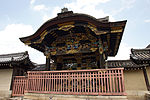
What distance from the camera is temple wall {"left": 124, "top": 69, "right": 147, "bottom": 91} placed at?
991 centimetres

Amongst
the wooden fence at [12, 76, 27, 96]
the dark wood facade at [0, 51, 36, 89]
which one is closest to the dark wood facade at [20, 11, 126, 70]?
the dark wood facade at [0, 51, 36, 89]

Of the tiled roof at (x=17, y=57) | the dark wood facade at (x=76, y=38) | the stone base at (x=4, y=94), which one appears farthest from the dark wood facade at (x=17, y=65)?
the dark wood facade at (x=76, y=38)

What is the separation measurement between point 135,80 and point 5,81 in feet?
38.6

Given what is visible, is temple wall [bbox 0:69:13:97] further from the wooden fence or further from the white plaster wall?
the wooden fence

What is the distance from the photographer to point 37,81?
22.6 feet

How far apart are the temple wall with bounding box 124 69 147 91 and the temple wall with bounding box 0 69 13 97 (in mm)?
10597

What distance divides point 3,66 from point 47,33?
5101mm

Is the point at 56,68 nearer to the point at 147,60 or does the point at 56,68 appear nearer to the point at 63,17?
the point at 63,17

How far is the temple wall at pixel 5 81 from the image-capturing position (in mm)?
8605

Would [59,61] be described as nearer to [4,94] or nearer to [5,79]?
[5,79]

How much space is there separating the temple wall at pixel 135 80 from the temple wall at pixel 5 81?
417 inches

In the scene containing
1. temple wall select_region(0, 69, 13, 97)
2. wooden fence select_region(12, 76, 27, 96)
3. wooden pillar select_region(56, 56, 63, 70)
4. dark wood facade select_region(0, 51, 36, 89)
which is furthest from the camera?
wooden pillar select_region(56, 56, 63, 70)

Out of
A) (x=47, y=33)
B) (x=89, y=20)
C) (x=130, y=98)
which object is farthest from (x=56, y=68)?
(x=130, y=98)

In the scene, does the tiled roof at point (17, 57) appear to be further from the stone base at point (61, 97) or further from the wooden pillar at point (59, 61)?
the stone base at point (61, 97)
